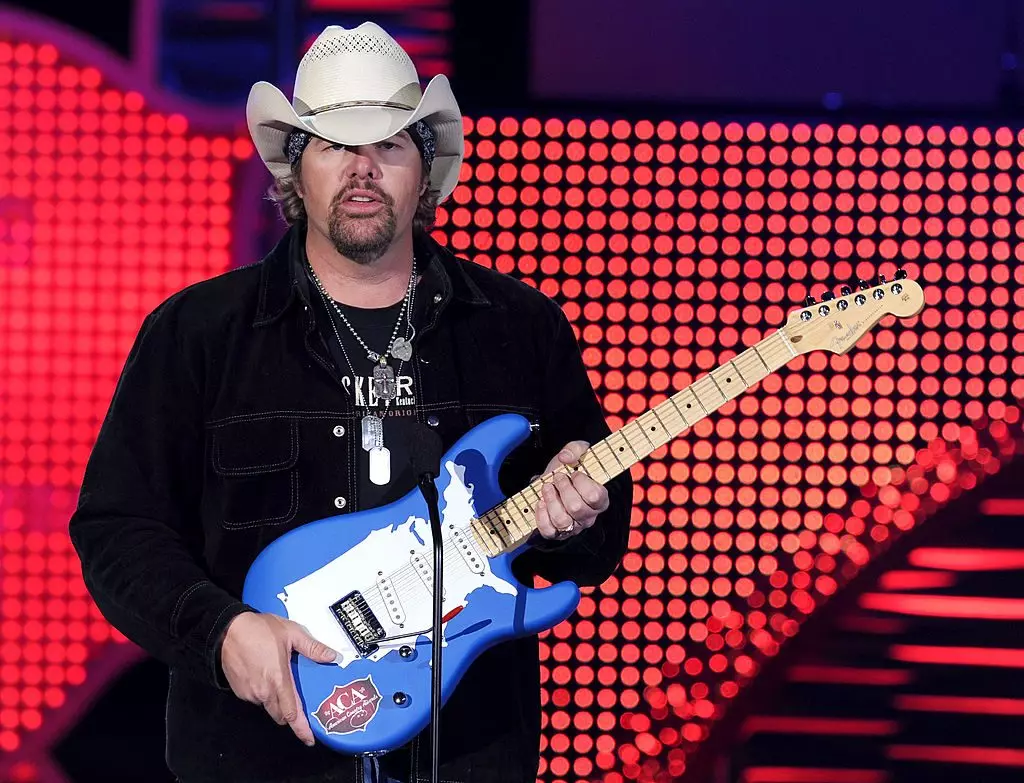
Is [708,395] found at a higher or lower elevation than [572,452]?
higher

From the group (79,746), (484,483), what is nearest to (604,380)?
(484,483)

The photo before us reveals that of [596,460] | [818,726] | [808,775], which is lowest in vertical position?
[808,775]

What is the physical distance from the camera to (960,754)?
12.6 ft

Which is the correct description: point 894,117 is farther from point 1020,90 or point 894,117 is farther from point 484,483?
point 484,483

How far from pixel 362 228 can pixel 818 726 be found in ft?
7.06

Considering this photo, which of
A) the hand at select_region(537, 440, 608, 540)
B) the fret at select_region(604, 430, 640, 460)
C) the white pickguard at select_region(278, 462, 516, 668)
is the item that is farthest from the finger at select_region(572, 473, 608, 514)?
the white pickguard at select_region(278, 462, 516, 668)

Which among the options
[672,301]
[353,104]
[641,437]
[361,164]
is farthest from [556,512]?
[672,301]

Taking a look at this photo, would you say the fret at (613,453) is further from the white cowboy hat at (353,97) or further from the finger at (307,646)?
the white cowboy hat at (353,97)

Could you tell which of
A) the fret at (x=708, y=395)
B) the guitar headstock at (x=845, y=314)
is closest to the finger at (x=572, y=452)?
the fret at (x=708, y=395)

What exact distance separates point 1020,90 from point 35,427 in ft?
9.84

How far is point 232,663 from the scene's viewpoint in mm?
2303

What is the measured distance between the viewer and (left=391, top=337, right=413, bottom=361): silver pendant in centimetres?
264

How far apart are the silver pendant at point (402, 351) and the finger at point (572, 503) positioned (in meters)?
0.43

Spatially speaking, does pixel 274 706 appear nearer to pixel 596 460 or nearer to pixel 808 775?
pixel 596 460
